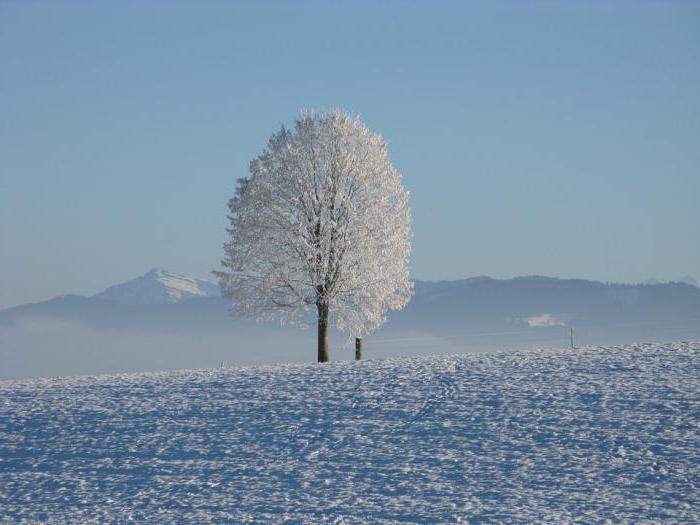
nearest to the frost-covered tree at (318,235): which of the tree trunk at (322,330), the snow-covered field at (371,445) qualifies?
the tree trunk at (322,330)

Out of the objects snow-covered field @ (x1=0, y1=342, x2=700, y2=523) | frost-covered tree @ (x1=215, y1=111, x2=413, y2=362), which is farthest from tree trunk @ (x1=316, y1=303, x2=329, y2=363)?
snow-covered field @ (x1=0, y1=342, x2=700, y2=523)

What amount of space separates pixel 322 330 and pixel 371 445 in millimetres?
18663

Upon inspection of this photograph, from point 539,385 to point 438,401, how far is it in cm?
387

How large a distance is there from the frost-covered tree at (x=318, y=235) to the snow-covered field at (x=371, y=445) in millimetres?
8868

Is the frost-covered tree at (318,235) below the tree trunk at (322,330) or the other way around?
the other way around

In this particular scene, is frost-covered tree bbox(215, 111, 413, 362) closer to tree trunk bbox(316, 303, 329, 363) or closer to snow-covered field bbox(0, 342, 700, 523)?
tree trunk bbox(316, 303, 329, 363)

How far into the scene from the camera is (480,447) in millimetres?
26031

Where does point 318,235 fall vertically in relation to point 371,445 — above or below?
above

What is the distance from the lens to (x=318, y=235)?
147 feet

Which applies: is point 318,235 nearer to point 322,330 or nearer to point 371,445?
point 322,330

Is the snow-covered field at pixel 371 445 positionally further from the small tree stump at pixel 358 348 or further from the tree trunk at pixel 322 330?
the small tree stump at pixel 358 348

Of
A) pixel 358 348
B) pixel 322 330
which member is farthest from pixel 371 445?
pixel 358 348

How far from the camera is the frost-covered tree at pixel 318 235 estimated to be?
44.7 meters

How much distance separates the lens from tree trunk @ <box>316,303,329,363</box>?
1762 inches
